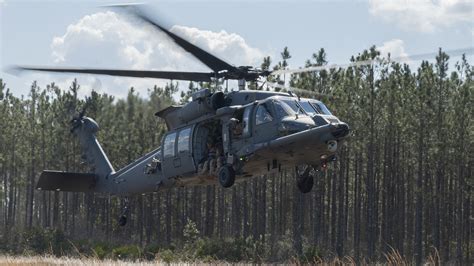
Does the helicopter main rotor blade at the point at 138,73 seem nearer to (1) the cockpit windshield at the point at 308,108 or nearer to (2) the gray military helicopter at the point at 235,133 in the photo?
(2) the gray military helicopter at the point at 235,133

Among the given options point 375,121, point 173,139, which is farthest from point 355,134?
point 173,139

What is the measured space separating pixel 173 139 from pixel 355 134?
26.0 meters

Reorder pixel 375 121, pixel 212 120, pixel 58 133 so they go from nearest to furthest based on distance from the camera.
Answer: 1. pixel 212 120
2. pixel 375 121
3. pixel 58 133

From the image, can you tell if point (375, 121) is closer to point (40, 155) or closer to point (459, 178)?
point (459, 178)

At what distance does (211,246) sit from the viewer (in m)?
43.6

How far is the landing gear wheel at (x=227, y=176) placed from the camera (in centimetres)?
1941

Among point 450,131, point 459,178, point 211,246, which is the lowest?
point 211,246

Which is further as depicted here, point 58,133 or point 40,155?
point 40,155

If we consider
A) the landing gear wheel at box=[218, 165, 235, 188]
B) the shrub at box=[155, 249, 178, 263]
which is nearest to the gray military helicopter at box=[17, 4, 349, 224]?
the landing gear wheel at box=[218, 165, 235, 188]

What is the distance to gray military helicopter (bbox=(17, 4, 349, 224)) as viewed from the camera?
18.4 m

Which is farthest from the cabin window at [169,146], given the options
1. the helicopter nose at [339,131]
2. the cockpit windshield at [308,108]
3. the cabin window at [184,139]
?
the helicopter nose at [339,131]

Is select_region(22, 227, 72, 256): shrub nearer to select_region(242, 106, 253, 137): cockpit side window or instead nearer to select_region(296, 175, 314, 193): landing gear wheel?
select_region(296, 175, 314, 193): landing gear wheel

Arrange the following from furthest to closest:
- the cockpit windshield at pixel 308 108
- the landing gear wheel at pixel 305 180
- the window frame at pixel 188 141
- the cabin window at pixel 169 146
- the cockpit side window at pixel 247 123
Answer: the cabin window at pixel 169 146 < the window frame at pixel 188 141 < the landing gear wheel at pixel 305 180 < the cockpit side window at pixel 247 123 < the cockpit windshield at pixel 308 108

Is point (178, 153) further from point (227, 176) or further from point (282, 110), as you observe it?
point (282, 110)
